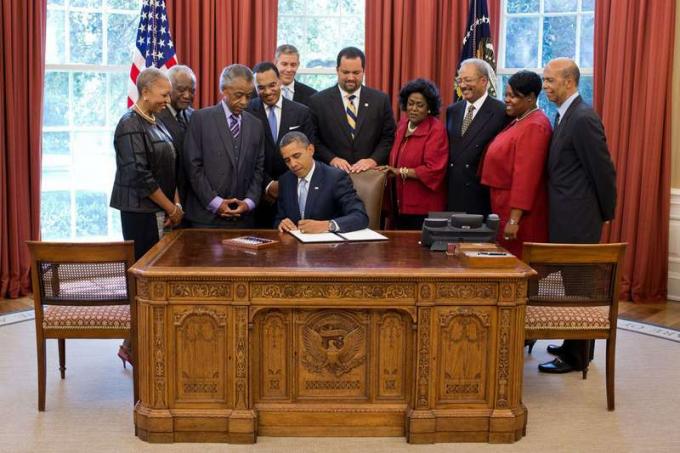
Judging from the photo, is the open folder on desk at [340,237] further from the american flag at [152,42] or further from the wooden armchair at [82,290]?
the american flag at [152,42]

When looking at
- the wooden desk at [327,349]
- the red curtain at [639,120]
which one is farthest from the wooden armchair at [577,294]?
the red curtain at [639,120]

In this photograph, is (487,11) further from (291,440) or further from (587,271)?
(291,440)

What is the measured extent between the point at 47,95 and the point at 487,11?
11.4 ft

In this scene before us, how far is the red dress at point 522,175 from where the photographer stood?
16.0 ft

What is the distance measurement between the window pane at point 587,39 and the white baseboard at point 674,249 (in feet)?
4.01

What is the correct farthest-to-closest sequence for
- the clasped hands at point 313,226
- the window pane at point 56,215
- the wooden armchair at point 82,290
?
1. the window pane at point 56,215
2. the clasped hands at point 313,226
3. the wooden armchair at point 82,290

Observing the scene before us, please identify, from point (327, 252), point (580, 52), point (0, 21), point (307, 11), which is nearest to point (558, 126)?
point (327, 252)

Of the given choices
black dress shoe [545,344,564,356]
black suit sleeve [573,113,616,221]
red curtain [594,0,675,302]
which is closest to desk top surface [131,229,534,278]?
black suit sleeve [573,113,616,221]

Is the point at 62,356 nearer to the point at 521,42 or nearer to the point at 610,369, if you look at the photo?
the point at 610,369

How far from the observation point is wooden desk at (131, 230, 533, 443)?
3688mm

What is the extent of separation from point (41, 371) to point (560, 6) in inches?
194

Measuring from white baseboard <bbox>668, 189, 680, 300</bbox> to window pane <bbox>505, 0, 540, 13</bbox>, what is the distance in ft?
5.95

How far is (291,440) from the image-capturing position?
3.82 metres

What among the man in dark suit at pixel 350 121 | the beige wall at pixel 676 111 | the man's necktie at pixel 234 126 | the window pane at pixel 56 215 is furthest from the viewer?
the window pane at pixel 56 215
